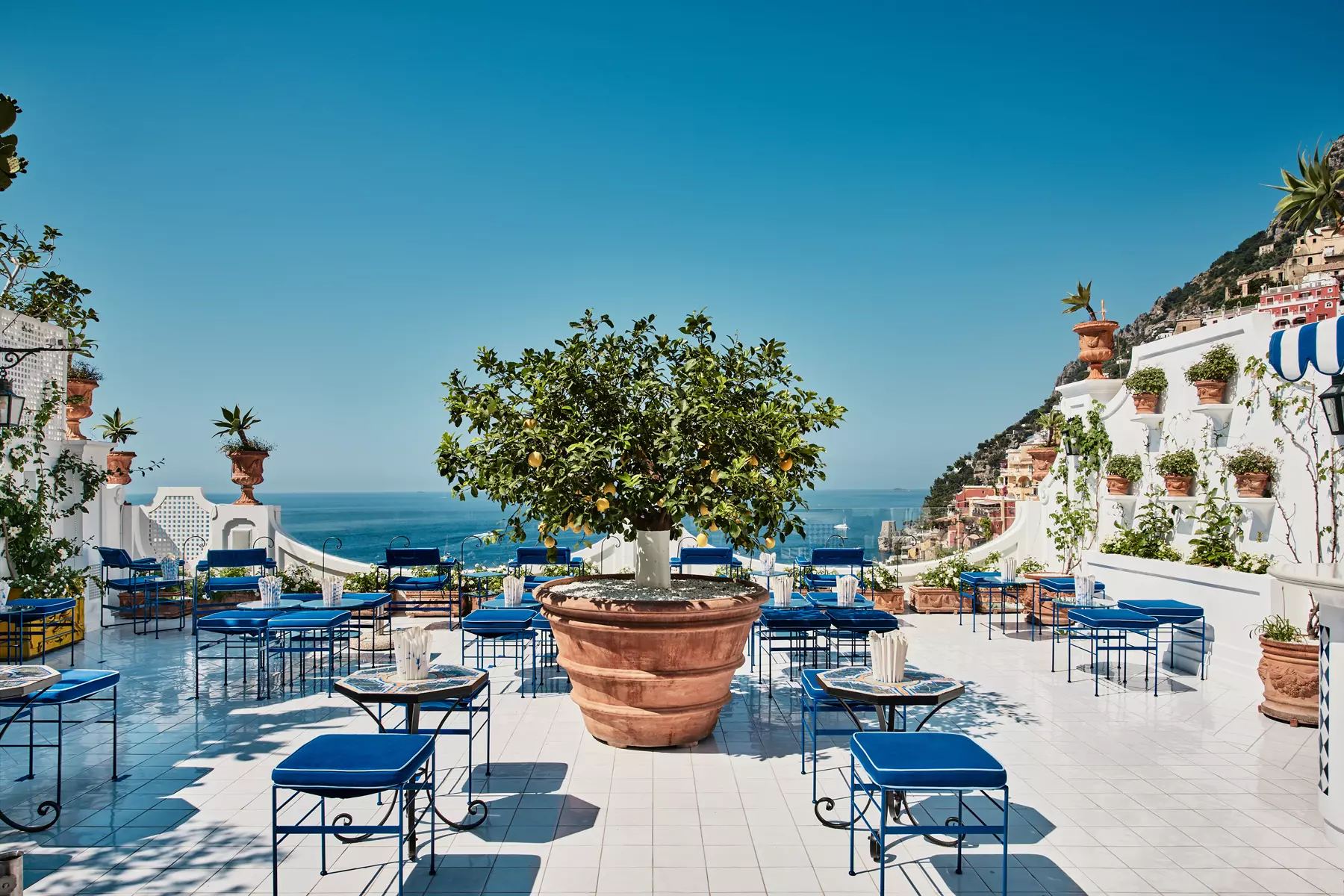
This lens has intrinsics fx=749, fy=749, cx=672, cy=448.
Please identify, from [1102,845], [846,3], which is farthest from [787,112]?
[1102,845]

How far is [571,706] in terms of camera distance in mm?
6234

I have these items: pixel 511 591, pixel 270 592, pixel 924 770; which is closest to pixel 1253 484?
pixel 924 770

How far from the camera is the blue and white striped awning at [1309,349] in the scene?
4.33 m

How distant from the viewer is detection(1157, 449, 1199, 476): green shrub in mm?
8109

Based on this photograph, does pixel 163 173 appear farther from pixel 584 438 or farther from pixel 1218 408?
pixel 1218 408

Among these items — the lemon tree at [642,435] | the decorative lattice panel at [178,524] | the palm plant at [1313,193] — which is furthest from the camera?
the decorative lattice panel at [178,524]

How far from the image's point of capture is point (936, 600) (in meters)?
11.5

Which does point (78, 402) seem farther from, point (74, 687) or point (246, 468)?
point (74, 687)

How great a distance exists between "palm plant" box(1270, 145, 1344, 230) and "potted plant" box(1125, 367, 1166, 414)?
6.58ft

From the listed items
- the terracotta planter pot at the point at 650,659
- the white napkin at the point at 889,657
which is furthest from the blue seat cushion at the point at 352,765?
the white napkin at the point at 889,657

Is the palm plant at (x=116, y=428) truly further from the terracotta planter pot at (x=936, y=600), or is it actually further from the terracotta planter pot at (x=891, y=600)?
the terracotta planter pot at (x=936, y=600)

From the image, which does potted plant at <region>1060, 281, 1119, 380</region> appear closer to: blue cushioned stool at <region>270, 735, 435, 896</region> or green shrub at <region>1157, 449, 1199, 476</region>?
green shrub at <region>1157, 449, 1199, 476</region>

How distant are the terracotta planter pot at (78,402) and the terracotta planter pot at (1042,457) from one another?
46.3 ft

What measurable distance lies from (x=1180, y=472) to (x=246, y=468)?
13.3m
